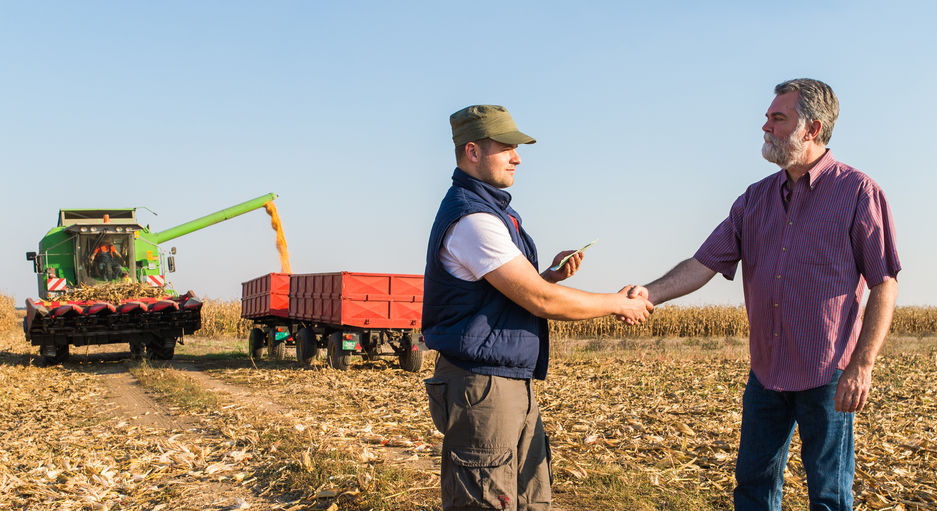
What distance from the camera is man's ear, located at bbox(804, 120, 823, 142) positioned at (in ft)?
10.7

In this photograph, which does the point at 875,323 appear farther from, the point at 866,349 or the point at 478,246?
the point at 478,246

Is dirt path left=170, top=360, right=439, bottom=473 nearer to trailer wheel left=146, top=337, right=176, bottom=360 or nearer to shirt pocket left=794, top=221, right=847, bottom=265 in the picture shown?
trailer wheel left=146, top=337, right=176, bottom=360

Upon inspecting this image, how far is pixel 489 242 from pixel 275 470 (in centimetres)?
399

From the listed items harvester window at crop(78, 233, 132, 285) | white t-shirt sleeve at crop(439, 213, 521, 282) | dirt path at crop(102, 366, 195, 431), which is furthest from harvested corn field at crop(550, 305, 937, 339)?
white t-shirt sleeve at crop(439, 213, 521, 282)

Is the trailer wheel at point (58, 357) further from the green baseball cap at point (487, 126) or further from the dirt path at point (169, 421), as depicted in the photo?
the green baseball cap at point (487, 126)

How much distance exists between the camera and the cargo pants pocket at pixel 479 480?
9.06ft

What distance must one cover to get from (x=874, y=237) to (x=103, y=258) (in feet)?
58.8

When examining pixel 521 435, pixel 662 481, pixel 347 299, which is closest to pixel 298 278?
pixel 347 299

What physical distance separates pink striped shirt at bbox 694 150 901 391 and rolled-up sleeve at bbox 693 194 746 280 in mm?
243

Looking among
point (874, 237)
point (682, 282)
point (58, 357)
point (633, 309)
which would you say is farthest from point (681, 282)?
point (58, 357)

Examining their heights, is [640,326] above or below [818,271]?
below

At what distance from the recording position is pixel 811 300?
3.16m

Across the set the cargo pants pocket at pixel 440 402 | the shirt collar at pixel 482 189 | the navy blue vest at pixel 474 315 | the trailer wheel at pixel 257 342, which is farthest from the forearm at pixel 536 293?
the trailer wheel at pixel 257 342

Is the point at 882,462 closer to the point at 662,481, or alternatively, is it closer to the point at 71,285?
the point at 662,481
